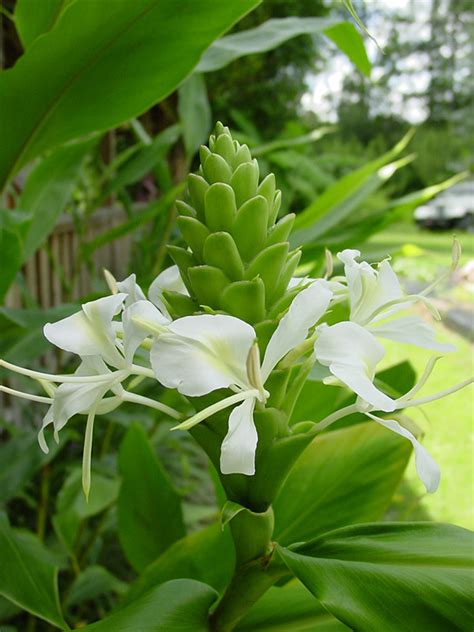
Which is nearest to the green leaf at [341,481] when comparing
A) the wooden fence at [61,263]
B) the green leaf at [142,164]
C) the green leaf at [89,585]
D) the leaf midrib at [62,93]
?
the leaf midrib at [62,93]

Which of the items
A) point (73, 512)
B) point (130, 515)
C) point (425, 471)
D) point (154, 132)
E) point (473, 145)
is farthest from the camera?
point (473, 145)

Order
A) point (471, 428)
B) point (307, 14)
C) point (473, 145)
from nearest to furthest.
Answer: point (471, 428) < point (307, 14) < point (473, 145)

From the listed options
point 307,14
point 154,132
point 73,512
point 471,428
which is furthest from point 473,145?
point 73,512

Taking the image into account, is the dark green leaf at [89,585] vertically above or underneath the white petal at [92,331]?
underneath

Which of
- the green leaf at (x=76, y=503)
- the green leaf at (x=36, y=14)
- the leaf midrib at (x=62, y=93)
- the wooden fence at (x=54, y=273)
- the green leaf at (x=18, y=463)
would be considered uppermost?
the green leaf at (x=36, y=14)

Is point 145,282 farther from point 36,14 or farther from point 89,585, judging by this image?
point 89,585

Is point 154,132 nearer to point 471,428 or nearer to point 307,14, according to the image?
point 307,14

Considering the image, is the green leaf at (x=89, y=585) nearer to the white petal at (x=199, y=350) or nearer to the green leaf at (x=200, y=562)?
the green leaf at (x=200, y=562)

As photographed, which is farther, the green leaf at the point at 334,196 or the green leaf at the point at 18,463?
the green leaf at the point at 334,196
